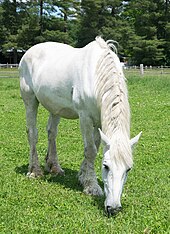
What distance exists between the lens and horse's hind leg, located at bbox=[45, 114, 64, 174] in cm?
587

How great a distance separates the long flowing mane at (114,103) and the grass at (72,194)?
23.4 inches

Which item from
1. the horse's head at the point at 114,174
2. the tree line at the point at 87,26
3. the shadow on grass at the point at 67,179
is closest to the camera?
the horse's head at the point at 114,174

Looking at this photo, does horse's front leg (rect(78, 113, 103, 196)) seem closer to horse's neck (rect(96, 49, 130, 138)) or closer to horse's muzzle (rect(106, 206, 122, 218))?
horse's neck (rect(96, 49, 130, 138))

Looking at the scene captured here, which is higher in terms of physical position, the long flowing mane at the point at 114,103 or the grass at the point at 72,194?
the long flowing mane at the point at 114,103

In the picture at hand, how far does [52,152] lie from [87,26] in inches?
1557

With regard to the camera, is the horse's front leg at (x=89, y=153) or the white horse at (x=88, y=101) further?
the horse's front leg at (x=89, y=153)

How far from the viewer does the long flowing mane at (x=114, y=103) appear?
3.89m

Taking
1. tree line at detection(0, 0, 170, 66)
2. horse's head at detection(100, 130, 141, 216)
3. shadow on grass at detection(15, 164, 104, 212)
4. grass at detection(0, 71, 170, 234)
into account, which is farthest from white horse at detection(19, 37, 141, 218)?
tree line at detection(0, 0, 170, 66)

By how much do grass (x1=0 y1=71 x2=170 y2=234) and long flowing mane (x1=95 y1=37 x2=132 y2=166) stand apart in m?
0.60

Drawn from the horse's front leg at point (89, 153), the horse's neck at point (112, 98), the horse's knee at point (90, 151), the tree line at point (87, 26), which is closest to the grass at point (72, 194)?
the horse's front leg at point (89, 153)

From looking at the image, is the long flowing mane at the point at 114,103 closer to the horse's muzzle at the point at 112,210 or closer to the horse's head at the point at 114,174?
the horse's head at the point at 114,174

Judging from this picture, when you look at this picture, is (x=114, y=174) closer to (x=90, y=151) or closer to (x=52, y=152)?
(x=90, y=151)

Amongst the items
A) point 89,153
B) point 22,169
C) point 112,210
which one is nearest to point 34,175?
point 22,169

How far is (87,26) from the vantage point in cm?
4434
